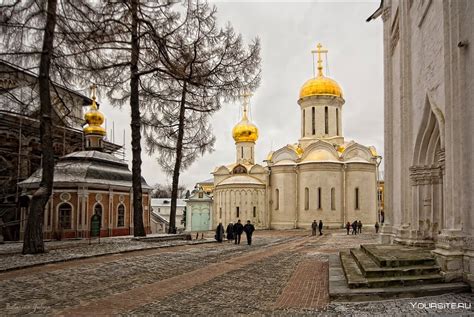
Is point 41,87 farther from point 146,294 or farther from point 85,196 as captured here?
point 85,196

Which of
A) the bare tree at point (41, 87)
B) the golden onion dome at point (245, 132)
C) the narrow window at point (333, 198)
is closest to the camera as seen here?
the bare tree at point (41, 87)

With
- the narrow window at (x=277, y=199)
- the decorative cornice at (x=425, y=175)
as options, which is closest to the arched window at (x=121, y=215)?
the decorative cornice at (x=425, y=175)

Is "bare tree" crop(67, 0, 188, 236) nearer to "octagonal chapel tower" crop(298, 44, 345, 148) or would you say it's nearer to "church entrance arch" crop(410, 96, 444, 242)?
"church entrance arch" crop(410, 96, 444, 242)

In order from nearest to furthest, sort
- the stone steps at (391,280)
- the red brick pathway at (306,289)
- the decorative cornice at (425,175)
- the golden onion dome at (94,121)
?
the red brick pathway at (306,289)
the stone steps at (391,280)
the decorative cornice at (425,175)
the golden onion dome at (94,121)

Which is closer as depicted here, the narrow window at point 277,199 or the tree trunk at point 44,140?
the tree trunk at point 44,140

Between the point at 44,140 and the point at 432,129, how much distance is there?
478 inches

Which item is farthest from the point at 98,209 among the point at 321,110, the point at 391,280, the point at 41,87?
the point at 321,110

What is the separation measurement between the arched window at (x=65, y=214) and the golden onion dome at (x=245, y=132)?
30.5 metres

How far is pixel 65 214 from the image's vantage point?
2419cm

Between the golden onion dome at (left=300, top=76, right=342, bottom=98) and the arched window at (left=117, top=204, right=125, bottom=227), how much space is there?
985 inches

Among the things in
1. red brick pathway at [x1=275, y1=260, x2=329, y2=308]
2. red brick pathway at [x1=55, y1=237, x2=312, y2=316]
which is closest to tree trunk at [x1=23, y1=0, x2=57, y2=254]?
red brick pathway at [x1=55, y1=237, x2=312, y2=316]

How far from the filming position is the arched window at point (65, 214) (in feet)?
A: 78.8

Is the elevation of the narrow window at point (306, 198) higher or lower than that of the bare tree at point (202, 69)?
lower

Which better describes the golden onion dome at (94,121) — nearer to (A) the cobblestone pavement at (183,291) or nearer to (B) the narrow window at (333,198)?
(A) the cobblestone pavement at (183,291)
